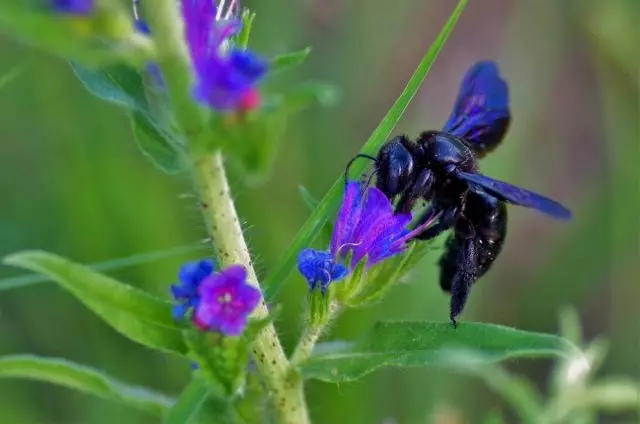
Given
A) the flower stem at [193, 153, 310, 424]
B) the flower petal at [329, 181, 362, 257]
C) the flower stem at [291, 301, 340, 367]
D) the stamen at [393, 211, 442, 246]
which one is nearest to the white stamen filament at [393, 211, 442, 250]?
the stamen at [393, 211, 442, 246]

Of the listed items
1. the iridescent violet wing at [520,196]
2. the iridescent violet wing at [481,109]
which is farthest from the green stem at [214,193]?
the iridescent violet wing at [481,109]

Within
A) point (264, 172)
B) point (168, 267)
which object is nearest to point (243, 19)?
point (264, 172)

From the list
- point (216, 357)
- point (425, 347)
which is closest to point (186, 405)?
point (216, 357)

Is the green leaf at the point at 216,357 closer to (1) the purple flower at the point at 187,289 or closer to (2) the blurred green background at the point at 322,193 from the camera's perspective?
(1) the purple flower at the point at 187,289

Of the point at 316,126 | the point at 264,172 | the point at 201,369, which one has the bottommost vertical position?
the point at 201,369

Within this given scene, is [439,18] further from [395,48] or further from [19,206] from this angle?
[19,206]

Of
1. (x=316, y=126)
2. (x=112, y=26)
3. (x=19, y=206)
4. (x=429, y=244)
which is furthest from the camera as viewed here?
(x=316, y=126)

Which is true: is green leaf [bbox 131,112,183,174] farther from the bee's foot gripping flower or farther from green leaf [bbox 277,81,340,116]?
green leaf [bbox 277,81,340,116]
